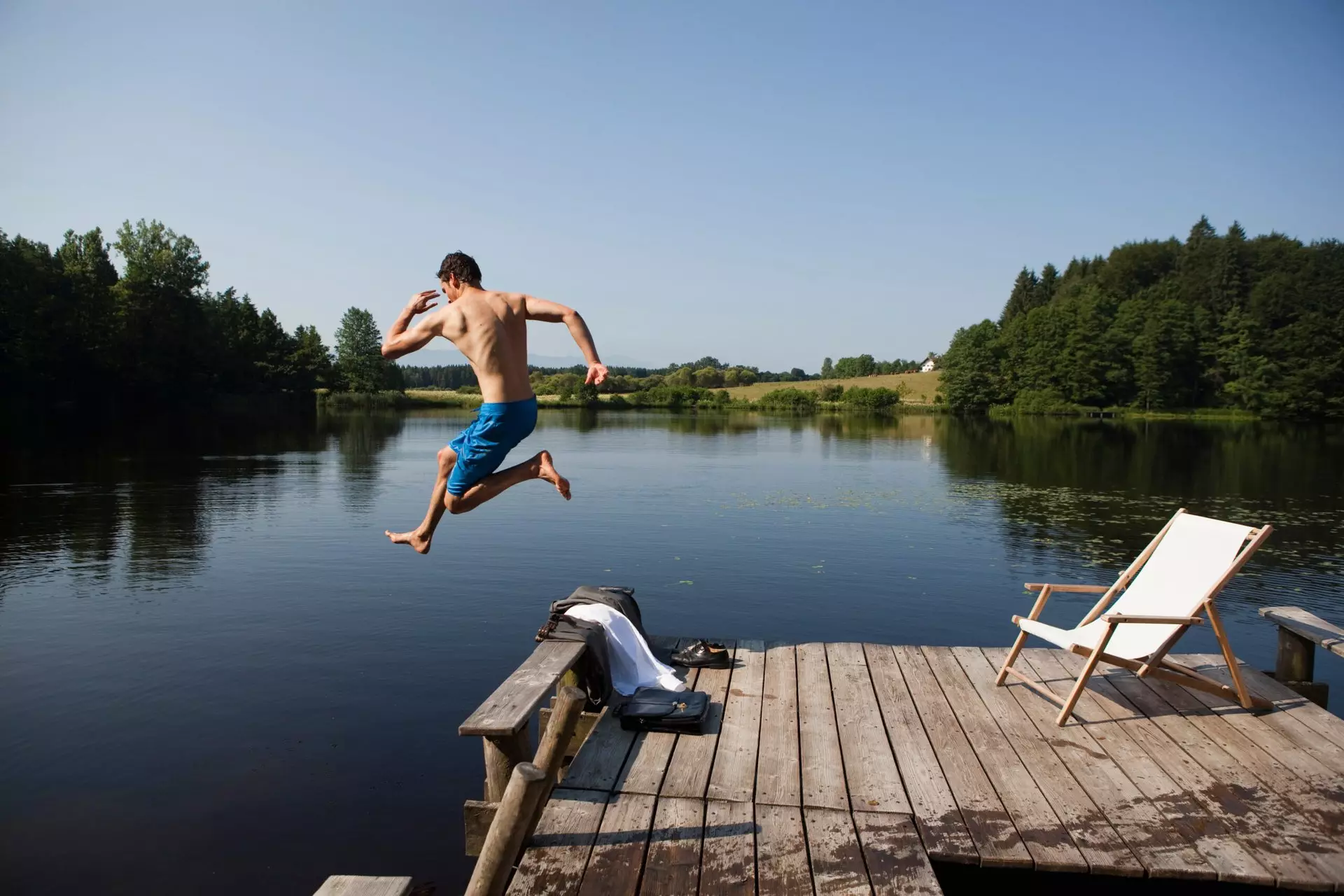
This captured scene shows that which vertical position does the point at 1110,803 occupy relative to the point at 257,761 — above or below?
above

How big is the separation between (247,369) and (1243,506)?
2593 inches

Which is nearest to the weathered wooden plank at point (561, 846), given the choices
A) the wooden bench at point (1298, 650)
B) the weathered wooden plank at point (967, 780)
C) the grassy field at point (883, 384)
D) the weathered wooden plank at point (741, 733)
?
the weathered wooden plank at point (741, 733)

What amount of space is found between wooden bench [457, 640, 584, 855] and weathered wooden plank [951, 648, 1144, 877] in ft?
7.54

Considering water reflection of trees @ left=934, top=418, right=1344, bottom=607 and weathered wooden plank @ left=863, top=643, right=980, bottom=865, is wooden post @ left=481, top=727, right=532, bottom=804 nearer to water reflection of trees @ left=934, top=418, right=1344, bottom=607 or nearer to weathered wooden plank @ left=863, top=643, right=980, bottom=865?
weathered wooden plank @ left=863, top=643, right=980, bottom=865

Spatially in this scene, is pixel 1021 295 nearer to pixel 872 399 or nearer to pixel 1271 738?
pixel 872 399

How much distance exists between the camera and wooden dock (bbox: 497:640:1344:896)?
138 inches

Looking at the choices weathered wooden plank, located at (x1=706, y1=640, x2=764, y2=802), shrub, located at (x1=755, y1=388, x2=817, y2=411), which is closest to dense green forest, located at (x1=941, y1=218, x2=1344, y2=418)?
shrub, located at (x1=755, y1=388, x2=817, y2=411)

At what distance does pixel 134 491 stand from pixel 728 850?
66.6 feet

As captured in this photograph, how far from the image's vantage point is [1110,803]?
406 cm

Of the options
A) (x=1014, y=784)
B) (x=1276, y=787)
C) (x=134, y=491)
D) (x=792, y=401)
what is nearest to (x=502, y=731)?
(x=1014, y=784)

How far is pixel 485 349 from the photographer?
4.54 metres

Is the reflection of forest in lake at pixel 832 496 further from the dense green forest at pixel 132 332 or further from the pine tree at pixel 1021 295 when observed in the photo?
the pine tree at pixel 1021 295

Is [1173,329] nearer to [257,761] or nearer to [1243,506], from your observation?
[1243,506]

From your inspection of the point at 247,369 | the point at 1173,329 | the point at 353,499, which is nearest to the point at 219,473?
the point at 353,499
